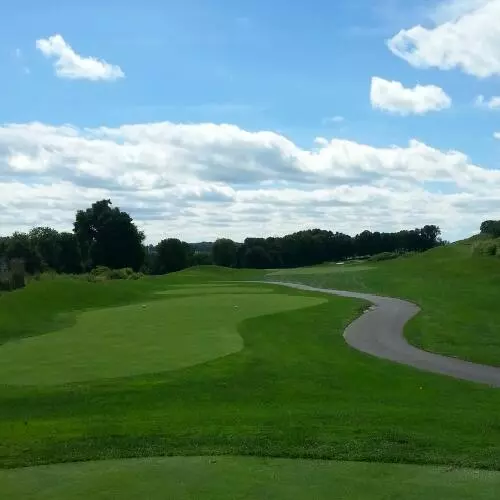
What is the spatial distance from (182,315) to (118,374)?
14064mm

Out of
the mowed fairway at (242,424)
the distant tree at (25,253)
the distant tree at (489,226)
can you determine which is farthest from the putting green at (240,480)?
the distant tree at (489,226)

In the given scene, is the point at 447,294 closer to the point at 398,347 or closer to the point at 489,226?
the point at 398,347

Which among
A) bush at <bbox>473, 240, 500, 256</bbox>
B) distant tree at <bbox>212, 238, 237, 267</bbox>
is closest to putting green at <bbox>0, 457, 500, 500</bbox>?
bush at <bbox>473, 240, 500, 256</bbox>

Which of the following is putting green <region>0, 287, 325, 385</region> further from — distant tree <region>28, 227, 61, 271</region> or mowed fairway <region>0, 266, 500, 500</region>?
distant tree <region>28, 227, 61, 271</region>

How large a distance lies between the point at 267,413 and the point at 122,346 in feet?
32.0

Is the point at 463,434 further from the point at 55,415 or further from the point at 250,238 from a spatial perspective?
the point at 250,238

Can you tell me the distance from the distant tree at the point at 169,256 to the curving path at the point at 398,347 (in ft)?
305

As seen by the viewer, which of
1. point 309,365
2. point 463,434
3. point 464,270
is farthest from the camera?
point 464,270

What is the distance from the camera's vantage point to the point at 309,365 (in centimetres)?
1911

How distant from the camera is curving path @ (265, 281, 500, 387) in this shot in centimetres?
1894

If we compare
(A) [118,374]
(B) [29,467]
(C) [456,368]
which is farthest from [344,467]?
(C) [456,368]

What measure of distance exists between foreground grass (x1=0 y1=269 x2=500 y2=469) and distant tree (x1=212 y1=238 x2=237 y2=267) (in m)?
125

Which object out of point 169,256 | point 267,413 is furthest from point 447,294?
point 169,256

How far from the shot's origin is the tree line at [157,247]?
339ft
